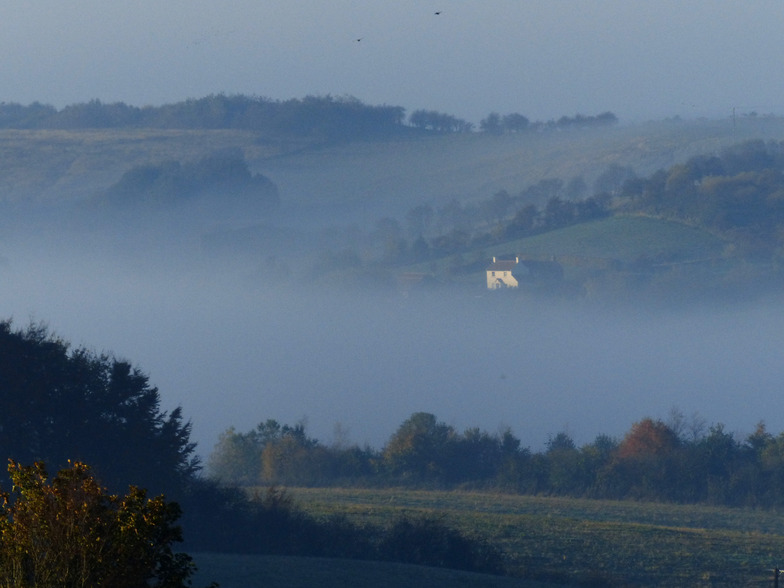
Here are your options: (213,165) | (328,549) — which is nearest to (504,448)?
(328,549)

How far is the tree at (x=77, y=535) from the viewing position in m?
5.60

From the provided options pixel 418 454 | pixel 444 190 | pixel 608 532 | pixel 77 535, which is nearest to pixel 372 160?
pixel 444 190

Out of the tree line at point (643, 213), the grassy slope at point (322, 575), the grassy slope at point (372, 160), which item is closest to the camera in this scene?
the grassy slope at point (322, 575)

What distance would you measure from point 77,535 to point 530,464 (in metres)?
30.2

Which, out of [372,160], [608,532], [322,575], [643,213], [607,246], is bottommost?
[322,575]

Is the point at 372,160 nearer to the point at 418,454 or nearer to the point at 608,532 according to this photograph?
the point at 418,454

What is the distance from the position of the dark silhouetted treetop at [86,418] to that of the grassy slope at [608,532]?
155 inches

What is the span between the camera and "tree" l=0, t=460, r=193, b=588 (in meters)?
5.60

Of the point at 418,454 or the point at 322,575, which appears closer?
the point at 322,575

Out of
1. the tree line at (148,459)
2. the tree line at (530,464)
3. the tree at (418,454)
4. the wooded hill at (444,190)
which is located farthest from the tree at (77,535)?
the wooded hill at (444,190)

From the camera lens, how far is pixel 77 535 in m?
5.67

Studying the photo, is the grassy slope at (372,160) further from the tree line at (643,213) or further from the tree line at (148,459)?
the tree line at (148,459)

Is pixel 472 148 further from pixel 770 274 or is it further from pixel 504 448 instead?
pixel 504 448

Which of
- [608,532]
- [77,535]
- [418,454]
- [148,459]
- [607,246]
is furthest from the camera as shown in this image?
[607,246]
